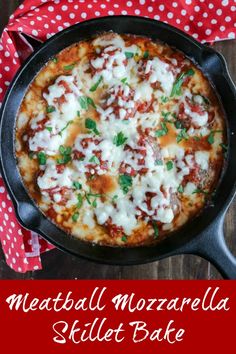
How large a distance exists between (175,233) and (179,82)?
85 cm

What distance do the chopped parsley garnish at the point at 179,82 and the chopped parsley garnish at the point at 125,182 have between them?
1.72 feet

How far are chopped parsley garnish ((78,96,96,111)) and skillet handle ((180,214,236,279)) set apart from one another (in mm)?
933

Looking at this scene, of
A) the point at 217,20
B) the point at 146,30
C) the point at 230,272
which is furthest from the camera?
the point at 217,20

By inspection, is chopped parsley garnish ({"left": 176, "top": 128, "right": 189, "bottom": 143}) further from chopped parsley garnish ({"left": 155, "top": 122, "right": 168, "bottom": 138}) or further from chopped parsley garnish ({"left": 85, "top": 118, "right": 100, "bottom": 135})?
chopped parsley garnish ({"left": 85, "top": 118, "right": 100, "bottom": 135})

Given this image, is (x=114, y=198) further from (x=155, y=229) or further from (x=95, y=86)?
(x=95, y=86)

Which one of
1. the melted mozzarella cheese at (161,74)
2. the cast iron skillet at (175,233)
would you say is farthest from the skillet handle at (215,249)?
the melted mozzarella cheese at (161,74)

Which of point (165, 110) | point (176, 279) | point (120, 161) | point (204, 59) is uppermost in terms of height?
point (204, 59)

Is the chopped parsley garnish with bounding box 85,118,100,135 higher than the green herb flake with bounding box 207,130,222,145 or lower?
lower

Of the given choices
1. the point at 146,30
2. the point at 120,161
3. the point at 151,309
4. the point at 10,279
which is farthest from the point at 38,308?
the point at 146,30

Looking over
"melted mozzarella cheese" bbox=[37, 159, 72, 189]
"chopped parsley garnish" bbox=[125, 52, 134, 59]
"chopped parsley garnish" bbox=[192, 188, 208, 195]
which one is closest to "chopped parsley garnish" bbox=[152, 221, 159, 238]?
"chopped parsley garnish" bbox=[192, 188, 208, 195]

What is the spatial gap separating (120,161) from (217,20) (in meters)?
1.07

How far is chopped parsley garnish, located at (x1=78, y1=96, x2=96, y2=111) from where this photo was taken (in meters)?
2.79

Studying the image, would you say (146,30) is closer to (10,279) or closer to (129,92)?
(129,92)

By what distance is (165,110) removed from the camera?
283 cm
